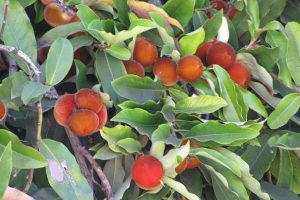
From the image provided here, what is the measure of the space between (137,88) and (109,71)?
0.20 ft

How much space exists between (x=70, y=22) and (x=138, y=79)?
0.62 feet

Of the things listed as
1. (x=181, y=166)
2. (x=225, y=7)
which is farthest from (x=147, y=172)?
(x=225, y=7)

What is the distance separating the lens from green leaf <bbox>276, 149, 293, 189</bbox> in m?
1.15

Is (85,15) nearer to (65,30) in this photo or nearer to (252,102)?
(65,30)

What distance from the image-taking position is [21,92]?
Result: 0.91m

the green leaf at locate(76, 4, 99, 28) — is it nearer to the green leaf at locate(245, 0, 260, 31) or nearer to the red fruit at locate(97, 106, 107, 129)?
the red fruit at locate(97, 106, 107, 129)

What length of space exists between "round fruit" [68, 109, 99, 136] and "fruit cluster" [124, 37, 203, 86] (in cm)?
14

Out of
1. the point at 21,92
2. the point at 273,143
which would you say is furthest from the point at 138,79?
the point at 273,143

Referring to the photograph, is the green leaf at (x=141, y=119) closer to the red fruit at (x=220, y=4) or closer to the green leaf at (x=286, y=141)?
the green leaf at (x=286, y=141)

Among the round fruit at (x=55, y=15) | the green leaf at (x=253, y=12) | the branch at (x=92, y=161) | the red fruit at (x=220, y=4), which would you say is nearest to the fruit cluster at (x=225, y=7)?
the red fruit at (x=220, y=4)

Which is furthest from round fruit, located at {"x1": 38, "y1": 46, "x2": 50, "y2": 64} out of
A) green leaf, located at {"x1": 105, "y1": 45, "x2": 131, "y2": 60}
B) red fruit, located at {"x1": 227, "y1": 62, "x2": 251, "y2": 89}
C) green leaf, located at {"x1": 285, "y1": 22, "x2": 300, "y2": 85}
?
green leaf, located at {"x1": 285, "y1": 22, "x2": 300, "y2": 85}

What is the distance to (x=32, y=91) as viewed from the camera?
89cm

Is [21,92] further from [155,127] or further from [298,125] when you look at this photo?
[298,125]

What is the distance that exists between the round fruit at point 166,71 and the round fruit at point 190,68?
12mm
